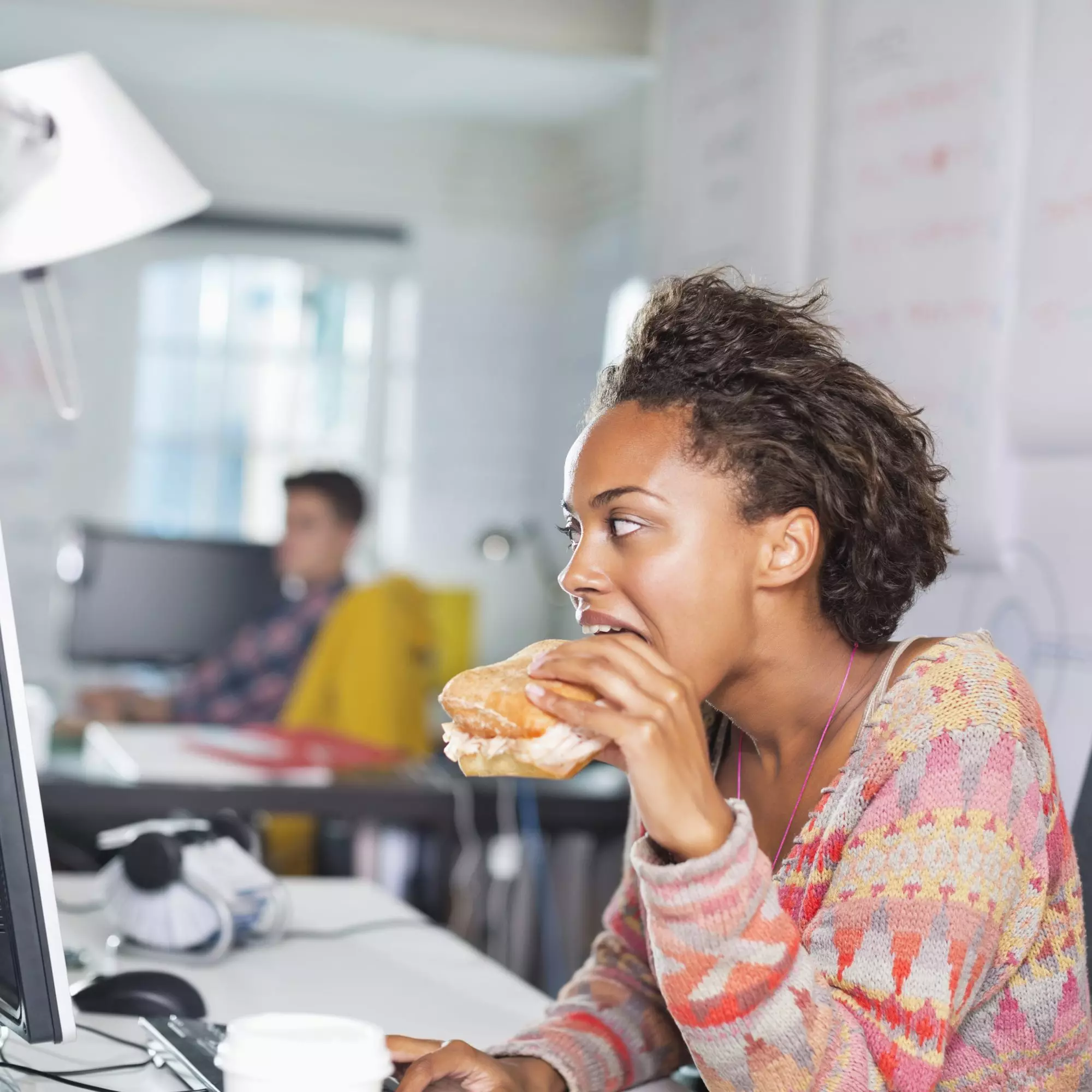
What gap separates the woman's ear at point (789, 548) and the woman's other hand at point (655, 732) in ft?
0.74

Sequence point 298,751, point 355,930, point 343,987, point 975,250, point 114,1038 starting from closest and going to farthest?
point 114,1038 → point 343,987 → point 355,930 → point 975,250 → point 298,751

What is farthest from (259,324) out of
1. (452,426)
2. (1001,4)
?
(1001,4)

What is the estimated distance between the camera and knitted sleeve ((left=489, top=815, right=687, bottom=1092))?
49.3 inches

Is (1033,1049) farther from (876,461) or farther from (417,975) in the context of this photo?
(417,975)

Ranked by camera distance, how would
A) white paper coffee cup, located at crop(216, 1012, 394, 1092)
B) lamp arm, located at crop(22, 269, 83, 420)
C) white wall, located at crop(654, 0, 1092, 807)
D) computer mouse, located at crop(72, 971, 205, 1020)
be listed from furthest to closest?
white wall, located at crop(654, 0, 1092, 807) → lamp arm, located at crop(22, 269, 83, 420) → computer mouse, located at crop(72, 971, 205, 1020) → white paper coffee cup, located at crop(216, 1012, 394, 1092)

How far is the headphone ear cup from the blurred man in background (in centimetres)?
224

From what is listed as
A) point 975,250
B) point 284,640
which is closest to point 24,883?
point 975,250

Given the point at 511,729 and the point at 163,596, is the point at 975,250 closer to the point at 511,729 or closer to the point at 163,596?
the point at 511,729

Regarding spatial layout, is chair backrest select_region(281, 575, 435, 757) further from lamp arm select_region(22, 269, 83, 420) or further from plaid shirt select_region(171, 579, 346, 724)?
lamp arm select_region(22, 269, 83, 420)

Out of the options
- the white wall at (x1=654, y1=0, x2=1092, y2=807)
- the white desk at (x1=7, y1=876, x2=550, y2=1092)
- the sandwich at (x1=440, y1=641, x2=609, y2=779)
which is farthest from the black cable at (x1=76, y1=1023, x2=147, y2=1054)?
the white wall at (x1=654, y1=0, x2=1092, y2=807)

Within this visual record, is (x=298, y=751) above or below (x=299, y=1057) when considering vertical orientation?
below

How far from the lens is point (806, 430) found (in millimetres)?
1208

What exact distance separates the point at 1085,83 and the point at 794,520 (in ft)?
3.93

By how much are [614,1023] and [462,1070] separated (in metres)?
0.22
